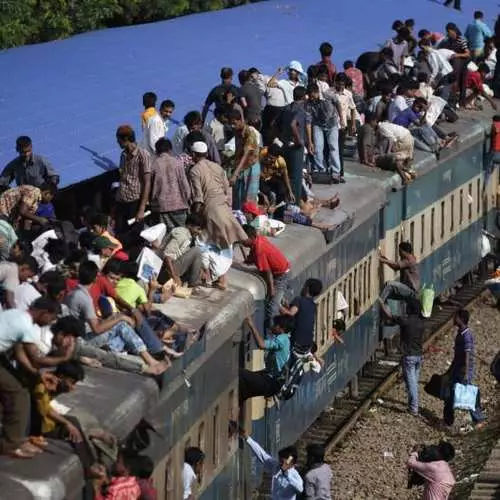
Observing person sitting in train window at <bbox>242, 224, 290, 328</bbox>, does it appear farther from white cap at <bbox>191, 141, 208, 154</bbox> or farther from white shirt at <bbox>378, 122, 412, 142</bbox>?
white shirt at <bbox>378, 122, 412, 142</bbox>

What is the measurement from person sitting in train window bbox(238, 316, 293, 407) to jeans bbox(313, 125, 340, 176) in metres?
4.41

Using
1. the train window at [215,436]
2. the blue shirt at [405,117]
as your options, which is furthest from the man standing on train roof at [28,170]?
the blue shirt at [405,117]

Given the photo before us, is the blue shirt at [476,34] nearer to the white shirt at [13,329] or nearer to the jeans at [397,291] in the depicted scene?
the jeans at [397,291]

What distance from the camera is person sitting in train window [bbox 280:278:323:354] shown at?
63.0 feet

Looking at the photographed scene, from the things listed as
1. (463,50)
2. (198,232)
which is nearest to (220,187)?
(198,232)

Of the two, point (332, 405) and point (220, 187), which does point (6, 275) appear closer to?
point (220, 187)

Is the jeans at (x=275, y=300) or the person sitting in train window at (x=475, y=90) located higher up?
the jeans at (x=275, y=300)

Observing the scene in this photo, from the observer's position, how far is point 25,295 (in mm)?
14414

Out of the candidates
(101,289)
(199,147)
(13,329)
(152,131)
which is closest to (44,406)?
(13,329)

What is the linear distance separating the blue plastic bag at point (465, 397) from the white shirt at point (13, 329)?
10.6 metres

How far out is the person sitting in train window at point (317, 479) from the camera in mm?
17094

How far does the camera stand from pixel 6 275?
1462cm

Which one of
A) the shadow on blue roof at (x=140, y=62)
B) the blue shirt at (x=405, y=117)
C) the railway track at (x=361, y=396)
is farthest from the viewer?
the blue shirt at (x=405, y=117)

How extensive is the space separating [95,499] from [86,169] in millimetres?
7870
